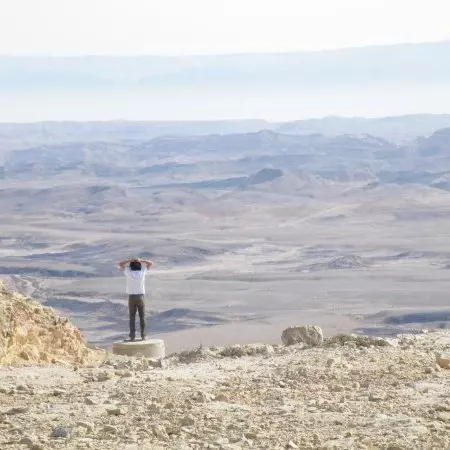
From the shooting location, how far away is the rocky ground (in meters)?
7.50

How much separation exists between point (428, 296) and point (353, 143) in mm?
129506

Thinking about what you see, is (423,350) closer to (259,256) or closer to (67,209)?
(259,256)

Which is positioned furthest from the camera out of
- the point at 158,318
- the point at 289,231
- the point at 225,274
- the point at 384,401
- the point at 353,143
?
the point at 353,143

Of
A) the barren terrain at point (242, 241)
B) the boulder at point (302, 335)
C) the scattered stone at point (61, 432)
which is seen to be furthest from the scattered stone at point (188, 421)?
the barren terrain at point (242, 241)

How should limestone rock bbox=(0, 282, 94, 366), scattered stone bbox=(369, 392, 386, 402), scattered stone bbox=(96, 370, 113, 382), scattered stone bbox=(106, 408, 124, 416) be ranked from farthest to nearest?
limestone rock bbox=(0, 282, 94, 366) < scattered stone bbox=(96, 370, 113, 382) < scattered stone bbox=(369, 392, 386, 402) < scattered stone bbox=(106, 408, 124, 416)

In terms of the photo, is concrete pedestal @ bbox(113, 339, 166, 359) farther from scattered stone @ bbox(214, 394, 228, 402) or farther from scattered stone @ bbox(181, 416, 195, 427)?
scattered stone @ bbox(181, 416, 195, 427)

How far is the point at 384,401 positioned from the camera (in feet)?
28.6

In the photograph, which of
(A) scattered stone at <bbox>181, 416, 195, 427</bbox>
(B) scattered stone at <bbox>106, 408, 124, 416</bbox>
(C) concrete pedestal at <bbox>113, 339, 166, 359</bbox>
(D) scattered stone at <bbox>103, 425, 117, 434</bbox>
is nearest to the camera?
(D) scattered stone at <bbox>103, 425, 117, 434</bbox>

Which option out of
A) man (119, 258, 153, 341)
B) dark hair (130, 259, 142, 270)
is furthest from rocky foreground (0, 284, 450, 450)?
dark hair (130, 259, 142, 270)

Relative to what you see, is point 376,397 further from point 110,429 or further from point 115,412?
point 110,429

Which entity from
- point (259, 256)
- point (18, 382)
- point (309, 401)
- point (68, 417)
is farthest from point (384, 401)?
point (259, 256)

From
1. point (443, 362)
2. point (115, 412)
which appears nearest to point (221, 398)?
point (115, 412)

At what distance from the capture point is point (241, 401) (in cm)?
876

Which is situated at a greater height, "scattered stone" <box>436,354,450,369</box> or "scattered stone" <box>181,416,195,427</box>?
"scattered stone" <box>436,354,450,369</box>
